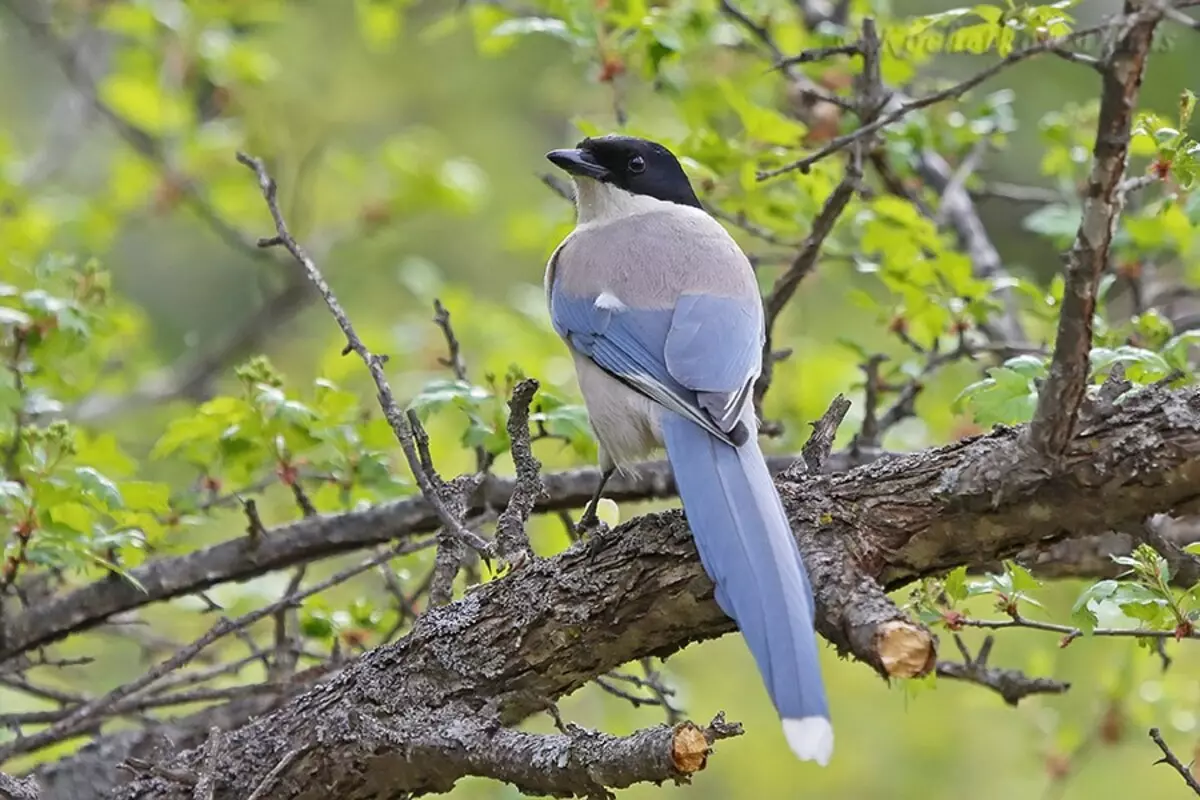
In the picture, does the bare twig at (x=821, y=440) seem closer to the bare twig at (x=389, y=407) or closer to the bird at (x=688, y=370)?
the bird at (x=688, y=370)

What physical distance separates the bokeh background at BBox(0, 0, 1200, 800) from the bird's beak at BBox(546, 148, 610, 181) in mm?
418

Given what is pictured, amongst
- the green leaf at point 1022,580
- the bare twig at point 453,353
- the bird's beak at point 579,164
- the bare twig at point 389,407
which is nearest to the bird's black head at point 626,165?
the bird's beak at point 579,164

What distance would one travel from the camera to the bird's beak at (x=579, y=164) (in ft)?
13.5

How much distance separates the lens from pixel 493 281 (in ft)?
31.8

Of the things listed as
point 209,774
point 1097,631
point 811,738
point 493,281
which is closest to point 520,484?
point 209,774

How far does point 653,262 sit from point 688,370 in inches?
25.5

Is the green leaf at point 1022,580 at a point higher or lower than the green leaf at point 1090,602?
higher

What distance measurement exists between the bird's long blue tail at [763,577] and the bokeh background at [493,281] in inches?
15.3

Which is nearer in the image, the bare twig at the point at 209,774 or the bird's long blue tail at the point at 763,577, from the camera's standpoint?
the bird's long blue tail at the point at 763,577

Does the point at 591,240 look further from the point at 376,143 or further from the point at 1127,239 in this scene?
the point at 376,143

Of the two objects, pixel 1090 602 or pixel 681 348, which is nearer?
pixel 1090 602

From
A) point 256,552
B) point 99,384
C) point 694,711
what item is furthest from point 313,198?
point 256,552

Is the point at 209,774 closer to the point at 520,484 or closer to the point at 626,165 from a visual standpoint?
the point at 520,484

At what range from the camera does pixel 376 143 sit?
971cm
